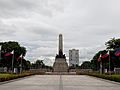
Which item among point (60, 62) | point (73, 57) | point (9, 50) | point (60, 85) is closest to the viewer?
point (60, 85)

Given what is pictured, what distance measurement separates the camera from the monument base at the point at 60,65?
83625 millimetres

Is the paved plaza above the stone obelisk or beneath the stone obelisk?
beneath

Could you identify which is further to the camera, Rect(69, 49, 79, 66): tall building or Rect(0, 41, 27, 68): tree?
Rect(69, 49, 79, 66): tall building

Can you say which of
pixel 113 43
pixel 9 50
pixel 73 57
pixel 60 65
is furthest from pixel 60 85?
pixel 73 57

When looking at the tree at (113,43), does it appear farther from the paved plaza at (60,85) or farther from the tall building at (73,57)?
the tall building at (73,57)

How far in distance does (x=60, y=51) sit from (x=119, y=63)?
24.0 m

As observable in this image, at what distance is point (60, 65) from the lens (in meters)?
84.7

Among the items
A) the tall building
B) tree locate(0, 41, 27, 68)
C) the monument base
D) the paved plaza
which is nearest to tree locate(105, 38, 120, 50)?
the monument base

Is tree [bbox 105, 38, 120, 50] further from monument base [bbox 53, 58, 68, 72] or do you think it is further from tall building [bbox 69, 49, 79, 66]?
tall building [bbox 69, 49, 79, 66]

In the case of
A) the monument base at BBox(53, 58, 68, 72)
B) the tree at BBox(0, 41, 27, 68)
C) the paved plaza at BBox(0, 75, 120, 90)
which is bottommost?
the paved plaza at BBox(0, 75, 120, 90)

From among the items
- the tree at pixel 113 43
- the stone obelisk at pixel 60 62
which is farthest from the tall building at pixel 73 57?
the tree at pixel 113 43

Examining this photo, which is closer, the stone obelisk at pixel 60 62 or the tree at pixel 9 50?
the tree at pixel 9 50

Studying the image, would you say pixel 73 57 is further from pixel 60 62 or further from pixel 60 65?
pixel 60 65

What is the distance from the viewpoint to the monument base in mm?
83625
